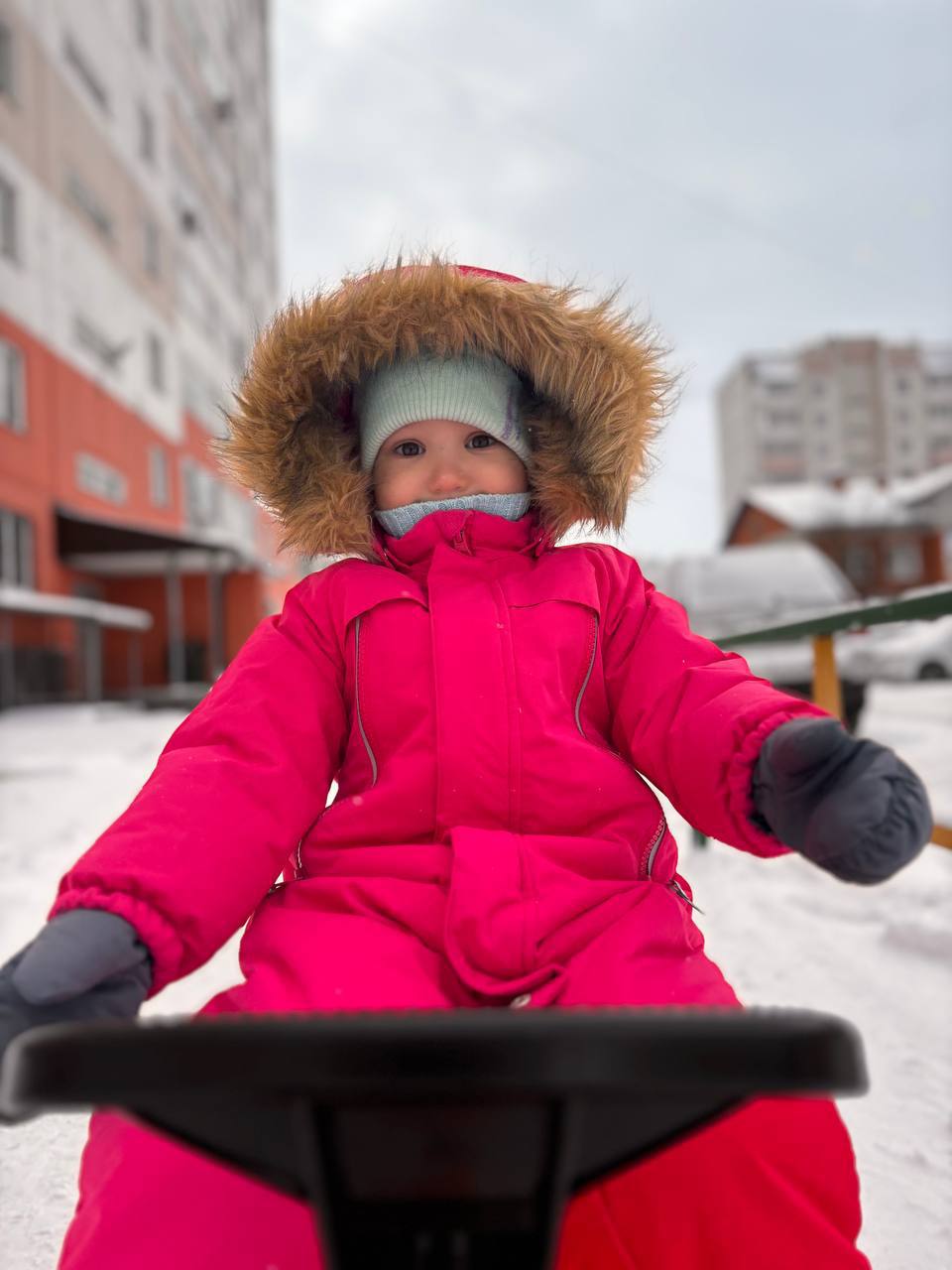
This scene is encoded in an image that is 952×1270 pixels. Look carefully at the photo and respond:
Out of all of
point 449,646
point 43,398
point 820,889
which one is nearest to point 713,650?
point 449,646

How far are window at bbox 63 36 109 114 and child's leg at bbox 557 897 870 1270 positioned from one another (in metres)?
18.5

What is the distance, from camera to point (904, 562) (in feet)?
100

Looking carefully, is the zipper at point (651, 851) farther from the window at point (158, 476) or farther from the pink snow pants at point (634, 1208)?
the window at point (158, 476)

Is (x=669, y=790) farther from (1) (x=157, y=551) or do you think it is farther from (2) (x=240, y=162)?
(2) (x=240, y=162)

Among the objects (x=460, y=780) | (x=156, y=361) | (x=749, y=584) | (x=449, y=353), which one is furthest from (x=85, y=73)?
(x=460, y=780)

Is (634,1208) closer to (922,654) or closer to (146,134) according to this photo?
(922,654)

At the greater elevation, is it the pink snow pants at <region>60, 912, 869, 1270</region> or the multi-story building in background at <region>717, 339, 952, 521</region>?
the multi-story building in background at <region>717, 339, 952, 521</region>

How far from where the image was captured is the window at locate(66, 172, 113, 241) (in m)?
15.5

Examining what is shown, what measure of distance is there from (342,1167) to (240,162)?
107 feet

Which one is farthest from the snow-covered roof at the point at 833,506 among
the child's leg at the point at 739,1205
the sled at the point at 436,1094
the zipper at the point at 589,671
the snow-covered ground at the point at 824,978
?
the sled at the point at 436,1094

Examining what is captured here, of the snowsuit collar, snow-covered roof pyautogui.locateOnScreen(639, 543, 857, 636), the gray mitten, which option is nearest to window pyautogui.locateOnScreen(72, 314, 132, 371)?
snow-covered roof pyautogui.locateOnScreen(639, 543, 857, 636)

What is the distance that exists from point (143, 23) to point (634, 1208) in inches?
936

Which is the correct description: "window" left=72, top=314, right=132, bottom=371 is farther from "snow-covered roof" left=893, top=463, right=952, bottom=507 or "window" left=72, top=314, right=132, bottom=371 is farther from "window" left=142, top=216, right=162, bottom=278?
"snow-covered roof" left=893, top=463, right=952, bottom=507

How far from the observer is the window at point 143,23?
62.3ft
